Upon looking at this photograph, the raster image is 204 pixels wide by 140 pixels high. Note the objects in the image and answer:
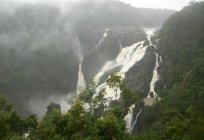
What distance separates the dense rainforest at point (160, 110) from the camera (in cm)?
6856

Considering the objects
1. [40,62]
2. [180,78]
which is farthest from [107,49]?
[180,78]

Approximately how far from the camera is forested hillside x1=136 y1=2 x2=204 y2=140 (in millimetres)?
90650

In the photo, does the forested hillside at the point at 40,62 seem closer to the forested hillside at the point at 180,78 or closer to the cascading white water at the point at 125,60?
the cascading white water at the point at 125,60

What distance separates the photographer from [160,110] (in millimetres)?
107562

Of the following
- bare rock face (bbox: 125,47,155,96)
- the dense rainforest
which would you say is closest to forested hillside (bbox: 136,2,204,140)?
the dense rainforest

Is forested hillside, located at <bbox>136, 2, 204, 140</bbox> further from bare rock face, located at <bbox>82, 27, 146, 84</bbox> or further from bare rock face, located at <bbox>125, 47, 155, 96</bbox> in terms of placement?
bare rock face, located at <bbox>82, 27, 146, 84</bbox>

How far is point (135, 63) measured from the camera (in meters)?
136

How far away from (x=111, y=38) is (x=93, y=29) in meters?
24.6

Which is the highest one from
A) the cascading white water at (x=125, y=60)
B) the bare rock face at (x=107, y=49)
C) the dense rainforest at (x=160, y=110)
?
the bare rock face at (x=107, y=49)

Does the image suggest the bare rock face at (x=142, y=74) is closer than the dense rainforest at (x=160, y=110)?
No

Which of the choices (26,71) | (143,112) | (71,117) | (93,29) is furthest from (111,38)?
(71,117)

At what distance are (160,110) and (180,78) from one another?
1919 cm

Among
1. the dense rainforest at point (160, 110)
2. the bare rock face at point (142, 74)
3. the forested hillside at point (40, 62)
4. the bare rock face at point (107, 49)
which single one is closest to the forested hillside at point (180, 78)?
the dense rainforest at point (160, 110)

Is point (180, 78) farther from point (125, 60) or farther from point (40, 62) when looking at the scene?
point (40, 62)
